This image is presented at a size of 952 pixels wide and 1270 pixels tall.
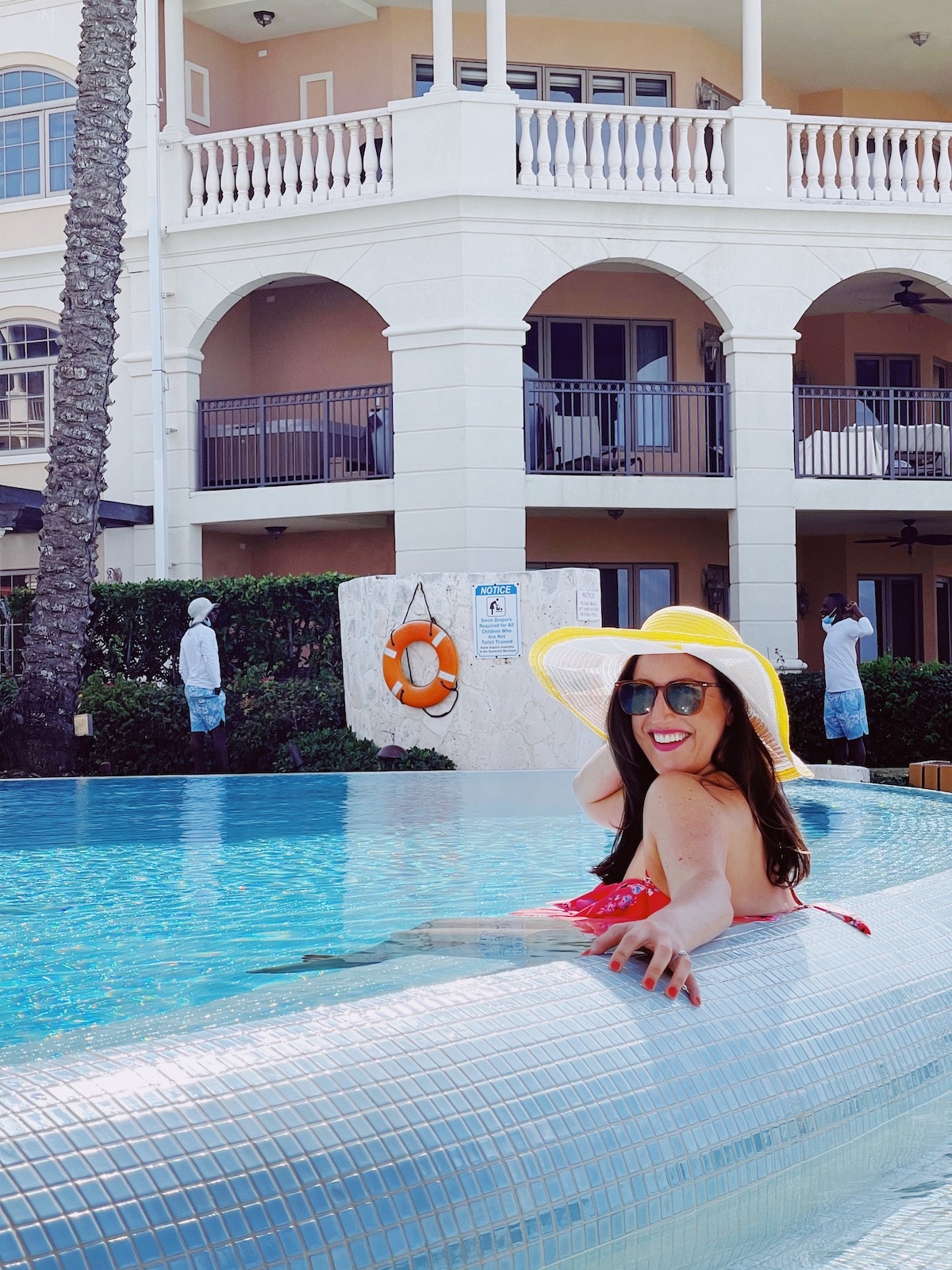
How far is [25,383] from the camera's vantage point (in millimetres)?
22031

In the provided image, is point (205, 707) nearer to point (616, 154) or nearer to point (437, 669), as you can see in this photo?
point (437, 669)

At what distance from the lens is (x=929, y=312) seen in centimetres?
2372

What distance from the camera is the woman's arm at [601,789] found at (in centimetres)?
432

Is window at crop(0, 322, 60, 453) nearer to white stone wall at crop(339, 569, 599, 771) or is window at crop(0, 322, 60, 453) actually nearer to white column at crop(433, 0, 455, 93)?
white column at crop(433, 0, 455, 93)

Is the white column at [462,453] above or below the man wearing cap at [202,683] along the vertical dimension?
above

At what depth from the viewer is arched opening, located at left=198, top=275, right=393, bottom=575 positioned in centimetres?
1998

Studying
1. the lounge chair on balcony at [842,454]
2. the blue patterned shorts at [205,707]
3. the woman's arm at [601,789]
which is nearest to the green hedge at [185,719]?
the blue patterned shorts at [205,707]

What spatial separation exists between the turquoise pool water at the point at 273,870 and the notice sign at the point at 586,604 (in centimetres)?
191

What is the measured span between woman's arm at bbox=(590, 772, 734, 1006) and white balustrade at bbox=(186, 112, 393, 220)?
660 inches

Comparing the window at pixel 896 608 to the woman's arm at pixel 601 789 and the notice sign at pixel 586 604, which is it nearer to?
the notice sign at pixel 586 604

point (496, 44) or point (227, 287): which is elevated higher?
point (496, 44)

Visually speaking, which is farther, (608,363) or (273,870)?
(608,363)

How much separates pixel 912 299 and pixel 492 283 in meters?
6.69

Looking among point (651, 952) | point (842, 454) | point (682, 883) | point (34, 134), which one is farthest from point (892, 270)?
point (651, 952)
